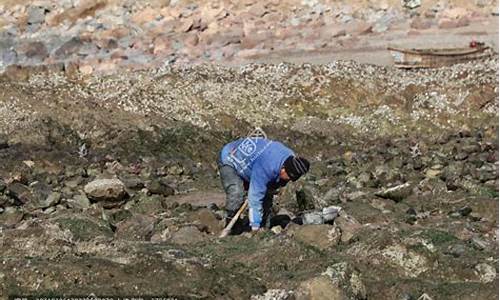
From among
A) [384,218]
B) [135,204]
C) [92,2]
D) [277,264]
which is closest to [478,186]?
[384,218]

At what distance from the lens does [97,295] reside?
729 centimetres

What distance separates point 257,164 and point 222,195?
536 centimetres

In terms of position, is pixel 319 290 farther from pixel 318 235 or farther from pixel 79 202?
pixel 79 202

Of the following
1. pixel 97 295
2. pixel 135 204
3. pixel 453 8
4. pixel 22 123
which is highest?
pixel 97 295

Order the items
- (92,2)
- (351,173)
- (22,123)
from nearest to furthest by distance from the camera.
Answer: (351,173), (22,123), (92,2)

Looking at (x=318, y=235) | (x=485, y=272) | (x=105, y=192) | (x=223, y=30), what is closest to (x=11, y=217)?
(x=105, y=192)

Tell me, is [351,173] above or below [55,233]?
below

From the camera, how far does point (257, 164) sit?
33.9ft

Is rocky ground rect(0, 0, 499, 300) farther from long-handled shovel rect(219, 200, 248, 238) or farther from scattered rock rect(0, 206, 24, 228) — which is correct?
long-handled shovel rect(219, 200, 248, 238)

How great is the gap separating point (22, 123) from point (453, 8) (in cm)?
1825

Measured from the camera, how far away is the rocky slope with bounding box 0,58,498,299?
7.99 meters

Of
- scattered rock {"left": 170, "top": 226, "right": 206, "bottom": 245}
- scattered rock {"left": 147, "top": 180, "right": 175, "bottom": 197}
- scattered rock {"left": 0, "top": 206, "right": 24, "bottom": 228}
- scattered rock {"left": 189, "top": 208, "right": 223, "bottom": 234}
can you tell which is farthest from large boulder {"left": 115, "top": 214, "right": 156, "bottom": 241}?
scattered rock {"left": 147, "top": 180, "right": 175, "bottom": 197}

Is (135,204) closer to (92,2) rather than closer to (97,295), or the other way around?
(97,295)

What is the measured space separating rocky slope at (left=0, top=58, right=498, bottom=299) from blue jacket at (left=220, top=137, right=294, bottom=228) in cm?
44
